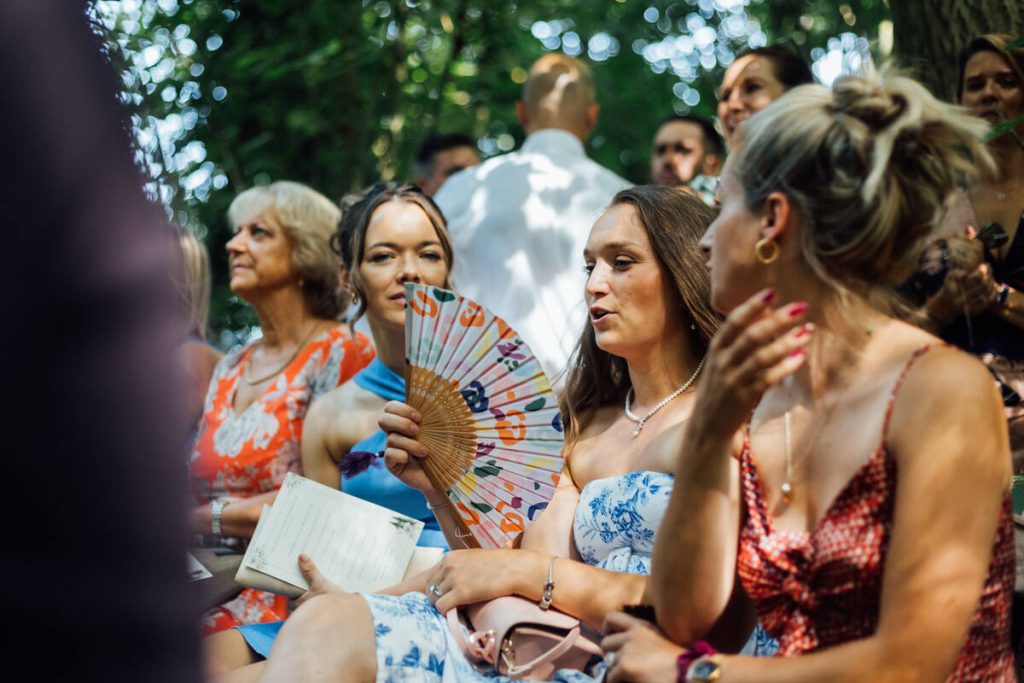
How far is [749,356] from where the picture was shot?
6.83 ft

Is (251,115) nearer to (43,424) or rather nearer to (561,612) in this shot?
(561,612)

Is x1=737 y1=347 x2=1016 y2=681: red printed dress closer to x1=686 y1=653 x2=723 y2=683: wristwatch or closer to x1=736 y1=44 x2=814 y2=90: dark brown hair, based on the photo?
x1=686 y1=653 x2=723 y2=683: wristwatch

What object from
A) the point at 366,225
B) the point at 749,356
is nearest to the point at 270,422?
Result: the point at 366,225

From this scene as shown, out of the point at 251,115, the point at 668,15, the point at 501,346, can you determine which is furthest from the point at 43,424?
the point at 668,15

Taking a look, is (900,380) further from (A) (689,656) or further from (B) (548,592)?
(B) (548,592)

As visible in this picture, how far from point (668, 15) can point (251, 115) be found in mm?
3599

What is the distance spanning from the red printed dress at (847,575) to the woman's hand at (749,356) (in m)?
0.25

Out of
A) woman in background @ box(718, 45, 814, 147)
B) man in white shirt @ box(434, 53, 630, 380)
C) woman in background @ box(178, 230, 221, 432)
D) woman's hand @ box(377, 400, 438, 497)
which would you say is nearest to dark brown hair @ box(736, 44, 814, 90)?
woman in background @ box(718, 45, 814, 147)

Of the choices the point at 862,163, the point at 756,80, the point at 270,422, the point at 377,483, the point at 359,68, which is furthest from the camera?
the point at 359,68

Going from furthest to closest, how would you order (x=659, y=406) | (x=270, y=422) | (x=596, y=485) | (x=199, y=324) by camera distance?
1. (x=199, y=324)
2. (x=270, y=422)
3. (x=659, y=406)
4. (x=596, y=485)

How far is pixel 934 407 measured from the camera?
6.83 ft

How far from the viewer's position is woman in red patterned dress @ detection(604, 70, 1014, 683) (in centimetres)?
205

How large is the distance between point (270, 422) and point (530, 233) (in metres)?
1.59

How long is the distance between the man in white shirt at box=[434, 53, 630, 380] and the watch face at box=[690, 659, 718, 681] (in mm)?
3266
